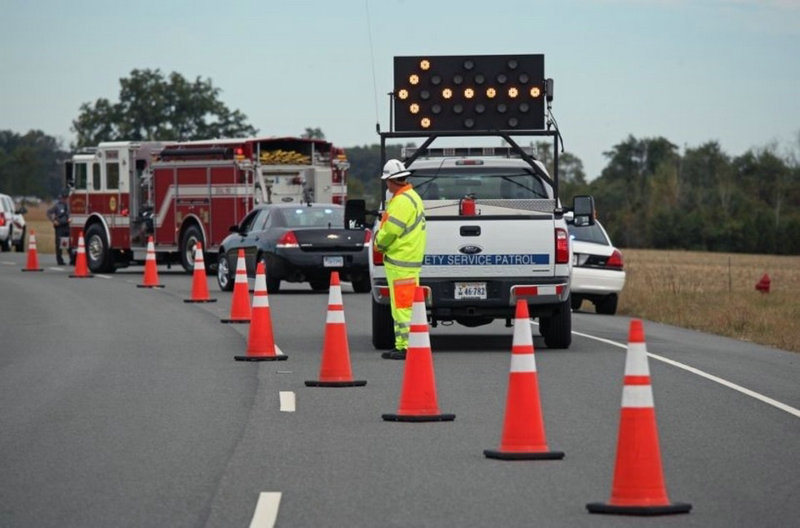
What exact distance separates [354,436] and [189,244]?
2585 centimetres

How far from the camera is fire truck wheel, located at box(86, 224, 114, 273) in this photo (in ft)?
129

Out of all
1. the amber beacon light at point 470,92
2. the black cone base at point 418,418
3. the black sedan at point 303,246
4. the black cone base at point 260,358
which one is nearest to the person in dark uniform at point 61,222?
the black sedan at point 303,246

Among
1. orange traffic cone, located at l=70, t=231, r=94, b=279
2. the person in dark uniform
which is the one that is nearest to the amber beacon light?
orange traffic cone, located at l=70, t=231, r=94, b=279

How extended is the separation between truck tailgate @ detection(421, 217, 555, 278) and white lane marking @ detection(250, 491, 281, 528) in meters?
8.87

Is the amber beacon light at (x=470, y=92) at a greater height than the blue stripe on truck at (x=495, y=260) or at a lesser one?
greater

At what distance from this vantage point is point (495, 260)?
58.6 feet

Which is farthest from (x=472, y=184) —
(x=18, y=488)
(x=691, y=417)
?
(x=18, y=488)

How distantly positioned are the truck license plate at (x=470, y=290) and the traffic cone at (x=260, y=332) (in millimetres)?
1977

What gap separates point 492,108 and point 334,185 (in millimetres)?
16668

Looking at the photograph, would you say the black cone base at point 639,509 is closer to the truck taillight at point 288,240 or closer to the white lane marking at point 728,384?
the white lane marking at point 728,384

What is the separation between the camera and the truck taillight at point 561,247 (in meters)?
17.9

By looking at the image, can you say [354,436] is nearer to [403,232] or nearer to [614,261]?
[403,232]

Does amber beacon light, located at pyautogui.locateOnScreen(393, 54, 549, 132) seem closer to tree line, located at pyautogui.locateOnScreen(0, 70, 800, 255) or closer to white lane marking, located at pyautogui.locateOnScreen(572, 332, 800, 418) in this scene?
white lane marking, located at pyautogui.locateOnScreen(572, 332, 800, 418)

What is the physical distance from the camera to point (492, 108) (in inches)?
798
